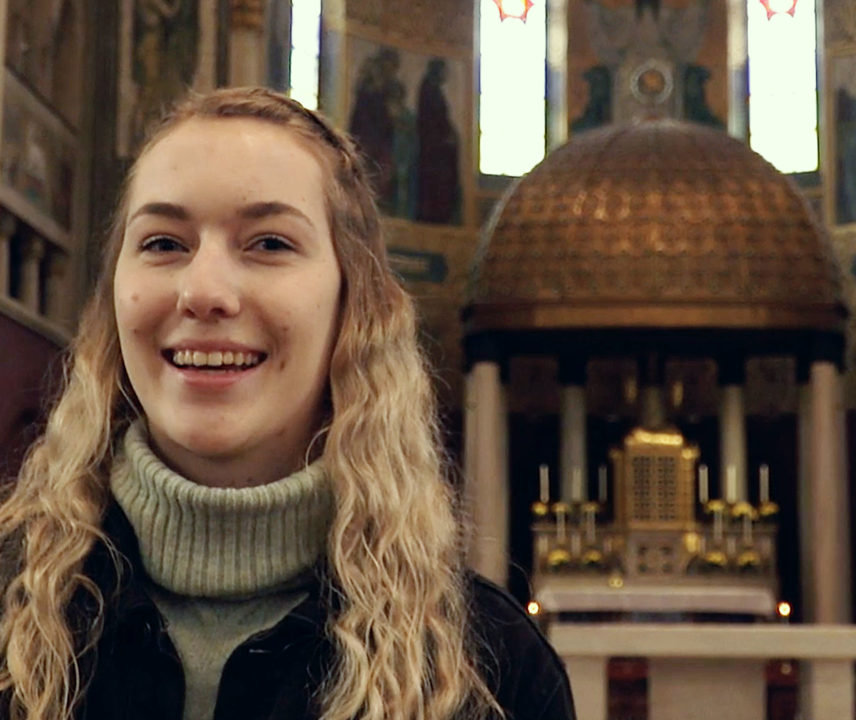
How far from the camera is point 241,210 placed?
2166 mm

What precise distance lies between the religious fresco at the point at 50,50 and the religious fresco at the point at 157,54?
0.44m

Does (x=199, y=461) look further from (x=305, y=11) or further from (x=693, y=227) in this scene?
(x=305, y=11)

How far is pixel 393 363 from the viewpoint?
2.33 m

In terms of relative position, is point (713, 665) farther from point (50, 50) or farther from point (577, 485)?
point (577, 485)

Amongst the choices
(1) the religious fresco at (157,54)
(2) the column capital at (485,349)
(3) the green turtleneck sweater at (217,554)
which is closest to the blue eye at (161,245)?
(3) the green turtleneck sweater at (217,554)

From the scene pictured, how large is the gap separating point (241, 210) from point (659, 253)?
17.3 m

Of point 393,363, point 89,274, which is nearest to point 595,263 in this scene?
point 89,274

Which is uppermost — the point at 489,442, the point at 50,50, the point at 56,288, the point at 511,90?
the point at 511,90

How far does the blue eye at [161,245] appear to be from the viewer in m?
2.19

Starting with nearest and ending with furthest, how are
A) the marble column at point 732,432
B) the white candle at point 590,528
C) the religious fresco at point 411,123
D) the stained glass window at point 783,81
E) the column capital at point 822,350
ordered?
1. the white candle at point 590,528
2. the column capital at point 822,350
3. the marble column at point 732,432
4. the religious fresco at point 411,123
5. the stained glass window at point 783,81

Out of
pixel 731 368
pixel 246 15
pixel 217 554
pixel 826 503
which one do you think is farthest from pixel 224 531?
pixel 731 368

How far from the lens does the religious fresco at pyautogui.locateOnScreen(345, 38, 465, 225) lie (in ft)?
75.1

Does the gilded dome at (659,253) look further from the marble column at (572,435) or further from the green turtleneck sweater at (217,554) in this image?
the green turtleneck sweater at (217,554)

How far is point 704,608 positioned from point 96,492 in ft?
50.0
